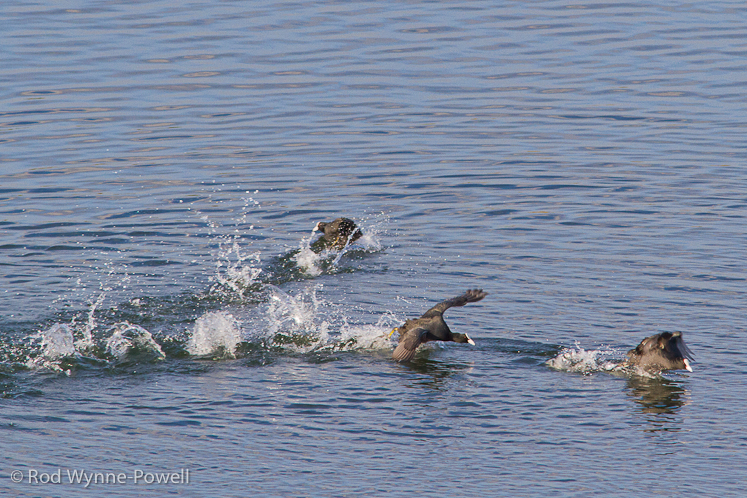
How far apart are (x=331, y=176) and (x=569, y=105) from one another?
271 inches

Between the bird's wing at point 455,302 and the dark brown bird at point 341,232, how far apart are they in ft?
10.2

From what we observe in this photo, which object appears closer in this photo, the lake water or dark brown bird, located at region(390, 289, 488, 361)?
the lake water

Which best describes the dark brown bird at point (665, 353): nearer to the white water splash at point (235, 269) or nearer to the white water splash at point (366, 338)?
the white water splash at point (366, 338)

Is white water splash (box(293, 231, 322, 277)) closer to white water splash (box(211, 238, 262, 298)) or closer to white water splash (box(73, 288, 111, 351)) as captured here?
white water splash (box(211, 238, 262, 298))

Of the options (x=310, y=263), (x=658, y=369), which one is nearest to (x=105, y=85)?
(x=310, y=263)

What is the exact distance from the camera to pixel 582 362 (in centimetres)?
1056

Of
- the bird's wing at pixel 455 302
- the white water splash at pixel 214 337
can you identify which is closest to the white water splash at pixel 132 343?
the white water splash at pixel 214 337

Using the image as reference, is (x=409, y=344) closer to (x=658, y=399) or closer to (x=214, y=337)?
(x=214, y=337)

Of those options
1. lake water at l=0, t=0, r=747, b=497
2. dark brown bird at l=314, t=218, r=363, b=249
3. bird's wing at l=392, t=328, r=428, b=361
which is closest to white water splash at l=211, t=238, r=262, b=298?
lake water at l=0, t=0, r=747, b=497

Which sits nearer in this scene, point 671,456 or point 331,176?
point 671,456

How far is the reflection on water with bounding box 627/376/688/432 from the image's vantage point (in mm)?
9375

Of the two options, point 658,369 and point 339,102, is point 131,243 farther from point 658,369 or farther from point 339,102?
point 339,102

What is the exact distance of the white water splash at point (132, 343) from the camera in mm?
10734

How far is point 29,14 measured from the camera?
104 ft
